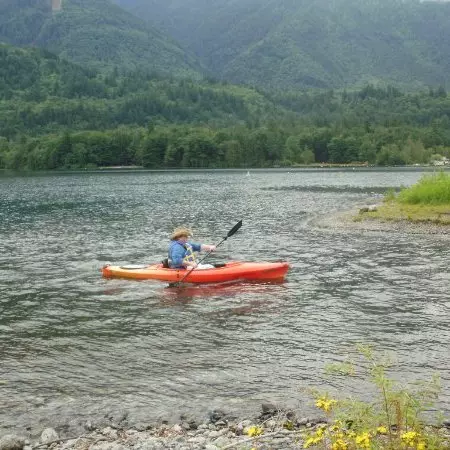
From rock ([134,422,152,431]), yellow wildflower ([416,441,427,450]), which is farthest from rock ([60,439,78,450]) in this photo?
yellow wildflower ([416,441,427,450])

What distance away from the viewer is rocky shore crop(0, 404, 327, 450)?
8.30 meters

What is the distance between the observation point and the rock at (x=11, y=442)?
8297mm

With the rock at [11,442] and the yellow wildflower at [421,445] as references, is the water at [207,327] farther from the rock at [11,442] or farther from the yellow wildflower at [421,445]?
the yellow wildflower at [421,445]

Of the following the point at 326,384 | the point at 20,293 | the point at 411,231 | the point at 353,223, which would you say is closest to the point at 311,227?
the point at 353,223

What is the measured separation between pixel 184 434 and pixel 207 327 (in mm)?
5772

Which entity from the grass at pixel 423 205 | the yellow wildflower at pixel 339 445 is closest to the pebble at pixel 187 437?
the yellow wildflower at pixel 339 445

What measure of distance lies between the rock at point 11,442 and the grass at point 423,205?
1087 inches

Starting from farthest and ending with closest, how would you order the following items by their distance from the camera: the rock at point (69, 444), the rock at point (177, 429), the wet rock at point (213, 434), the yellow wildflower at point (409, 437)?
the rock at point (177, 429) → the wet rock at point (213, 434) → the rock at point (69, 444) → the yellow wildflower at point (409, 437)

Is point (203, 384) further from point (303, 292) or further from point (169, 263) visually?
point (169, 263)

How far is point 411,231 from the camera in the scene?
30.6 meters

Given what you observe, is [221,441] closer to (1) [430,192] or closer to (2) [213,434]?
(2) [213,434]

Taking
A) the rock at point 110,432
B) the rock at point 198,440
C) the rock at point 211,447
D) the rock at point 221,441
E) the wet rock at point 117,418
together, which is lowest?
the wet rock at point 117,418

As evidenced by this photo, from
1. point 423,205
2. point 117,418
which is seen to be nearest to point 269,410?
point 117,418

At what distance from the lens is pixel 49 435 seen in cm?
896
